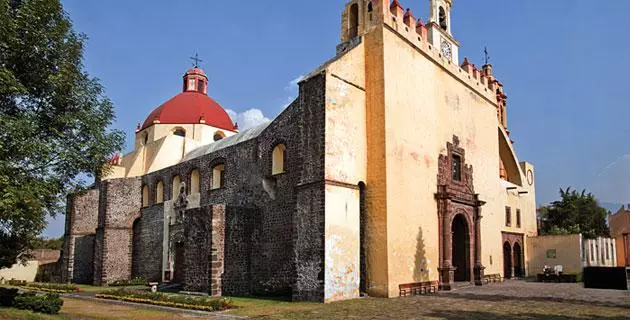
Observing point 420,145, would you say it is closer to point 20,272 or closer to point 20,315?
point 20,315

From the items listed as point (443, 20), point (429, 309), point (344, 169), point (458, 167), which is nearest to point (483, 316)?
point (429, 309)

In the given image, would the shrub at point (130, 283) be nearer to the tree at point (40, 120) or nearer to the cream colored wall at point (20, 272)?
the cream colored wall at point (20, 272)

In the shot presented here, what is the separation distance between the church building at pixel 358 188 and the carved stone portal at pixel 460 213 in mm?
59

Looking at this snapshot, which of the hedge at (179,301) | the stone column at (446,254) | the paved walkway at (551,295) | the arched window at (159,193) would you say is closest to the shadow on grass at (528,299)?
the paved walkway at (551,295)

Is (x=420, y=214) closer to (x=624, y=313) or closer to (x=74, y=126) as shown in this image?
(x=624, y=313)

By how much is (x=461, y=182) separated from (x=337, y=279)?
328 inches

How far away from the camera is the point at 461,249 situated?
68.6ft

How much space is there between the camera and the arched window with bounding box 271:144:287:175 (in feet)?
60.5

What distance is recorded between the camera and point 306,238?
15109 millimetres

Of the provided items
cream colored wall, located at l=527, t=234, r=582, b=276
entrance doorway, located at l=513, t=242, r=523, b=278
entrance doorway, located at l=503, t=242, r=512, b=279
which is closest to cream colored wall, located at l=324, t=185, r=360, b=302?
entrance doorway, located at l=503, t=242, r=512, b=279

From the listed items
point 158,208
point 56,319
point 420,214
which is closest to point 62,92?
point 56,319

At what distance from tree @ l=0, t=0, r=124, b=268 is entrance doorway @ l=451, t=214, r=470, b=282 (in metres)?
13.8

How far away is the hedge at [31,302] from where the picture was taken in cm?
1183

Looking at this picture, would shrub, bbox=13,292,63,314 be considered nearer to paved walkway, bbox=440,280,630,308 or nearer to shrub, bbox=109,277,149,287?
paved walkway, bbox=440,280,630,308
